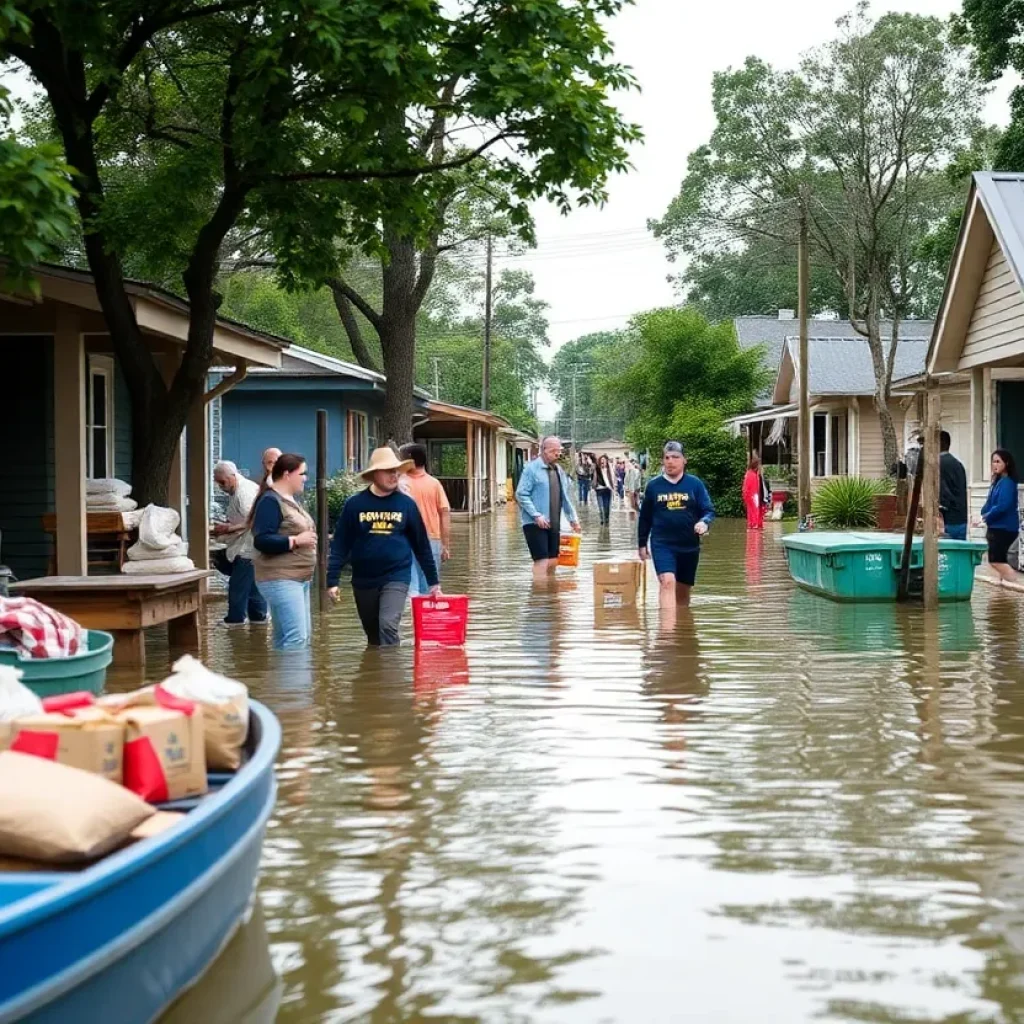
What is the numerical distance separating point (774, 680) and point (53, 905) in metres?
8.65

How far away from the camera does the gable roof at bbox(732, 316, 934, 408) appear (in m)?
60.4

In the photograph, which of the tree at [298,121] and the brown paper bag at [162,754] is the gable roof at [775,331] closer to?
the tree at [298,121]

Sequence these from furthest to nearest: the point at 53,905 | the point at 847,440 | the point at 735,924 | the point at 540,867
Answer: the point at 847,440 → the point at 540,867 → the point at 735,924 → the point at 53,905

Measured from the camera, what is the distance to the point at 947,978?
5.13 metres

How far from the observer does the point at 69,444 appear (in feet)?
51.0

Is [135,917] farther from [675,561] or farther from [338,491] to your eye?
[338,491]

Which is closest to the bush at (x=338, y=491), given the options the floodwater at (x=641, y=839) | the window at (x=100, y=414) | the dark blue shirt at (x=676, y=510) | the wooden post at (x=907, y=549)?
the window at (x=100, y=414)

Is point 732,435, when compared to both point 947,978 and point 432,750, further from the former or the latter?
point 947,978

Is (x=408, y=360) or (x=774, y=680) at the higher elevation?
(x=408, y=360)

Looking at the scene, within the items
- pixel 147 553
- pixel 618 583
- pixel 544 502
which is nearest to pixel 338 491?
pixel 544 502

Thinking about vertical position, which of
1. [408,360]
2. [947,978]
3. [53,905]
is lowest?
[947,978]

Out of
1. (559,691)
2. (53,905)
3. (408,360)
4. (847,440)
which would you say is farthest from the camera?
(847,440)

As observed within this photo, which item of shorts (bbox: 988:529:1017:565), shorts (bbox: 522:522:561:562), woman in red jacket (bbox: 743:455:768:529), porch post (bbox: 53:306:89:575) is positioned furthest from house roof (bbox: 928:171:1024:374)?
→ woman in red jacket (bbox: 743:455:768:529)

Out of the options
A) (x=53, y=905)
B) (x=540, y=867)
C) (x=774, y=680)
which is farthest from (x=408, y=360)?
(x=53, y=905)
